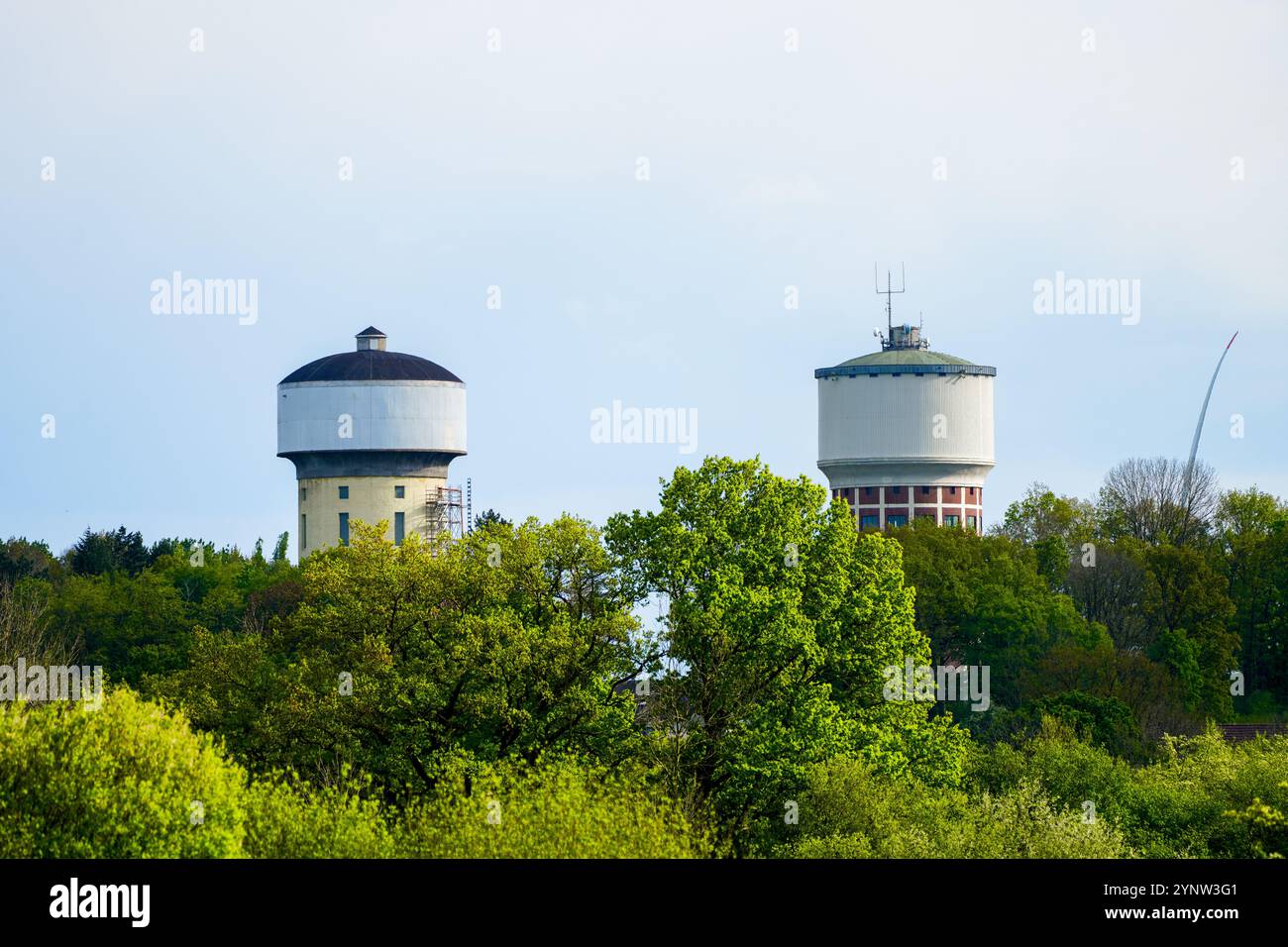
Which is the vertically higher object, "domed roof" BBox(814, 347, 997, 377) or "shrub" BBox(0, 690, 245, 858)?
"domed roof" BBox(814, 347, 997, 377)

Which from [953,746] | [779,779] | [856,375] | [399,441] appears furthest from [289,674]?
[856,375]

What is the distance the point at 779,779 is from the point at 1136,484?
71.5 m

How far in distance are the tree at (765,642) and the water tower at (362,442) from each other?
55.9 m

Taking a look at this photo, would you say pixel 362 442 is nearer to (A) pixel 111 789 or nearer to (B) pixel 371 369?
(B) pixel 371 369

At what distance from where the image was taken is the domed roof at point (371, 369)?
339 ft

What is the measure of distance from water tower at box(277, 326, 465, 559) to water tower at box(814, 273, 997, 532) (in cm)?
2381

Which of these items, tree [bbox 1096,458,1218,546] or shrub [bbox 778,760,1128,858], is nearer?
shrub [bbox 778,760,1128,858]

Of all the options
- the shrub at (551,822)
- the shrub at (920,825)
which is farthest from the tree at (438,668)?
the shrub at (920,825)

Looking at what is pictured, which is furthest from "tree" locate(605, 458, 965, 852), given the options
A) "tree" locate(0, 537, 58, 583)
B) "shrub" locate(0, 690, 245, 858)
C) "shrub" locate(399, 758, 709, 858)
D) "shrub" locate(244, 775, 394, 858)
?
"tree" locate(0, 537, 58, 583)

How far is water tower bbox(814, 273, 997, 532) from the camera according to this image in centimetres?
11450

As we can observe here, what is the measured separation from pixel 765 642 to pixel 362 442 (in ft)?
198

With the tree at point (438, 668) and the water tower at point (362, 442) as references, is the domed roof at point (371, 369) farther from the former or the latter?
the tree at point (438, 668)

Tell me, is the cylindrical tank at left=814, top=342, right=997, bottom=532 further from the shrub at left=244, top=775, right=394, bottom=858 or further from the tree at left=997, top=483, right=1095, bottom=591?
the shrub at left=244, top=775, right=394, bottom=858
